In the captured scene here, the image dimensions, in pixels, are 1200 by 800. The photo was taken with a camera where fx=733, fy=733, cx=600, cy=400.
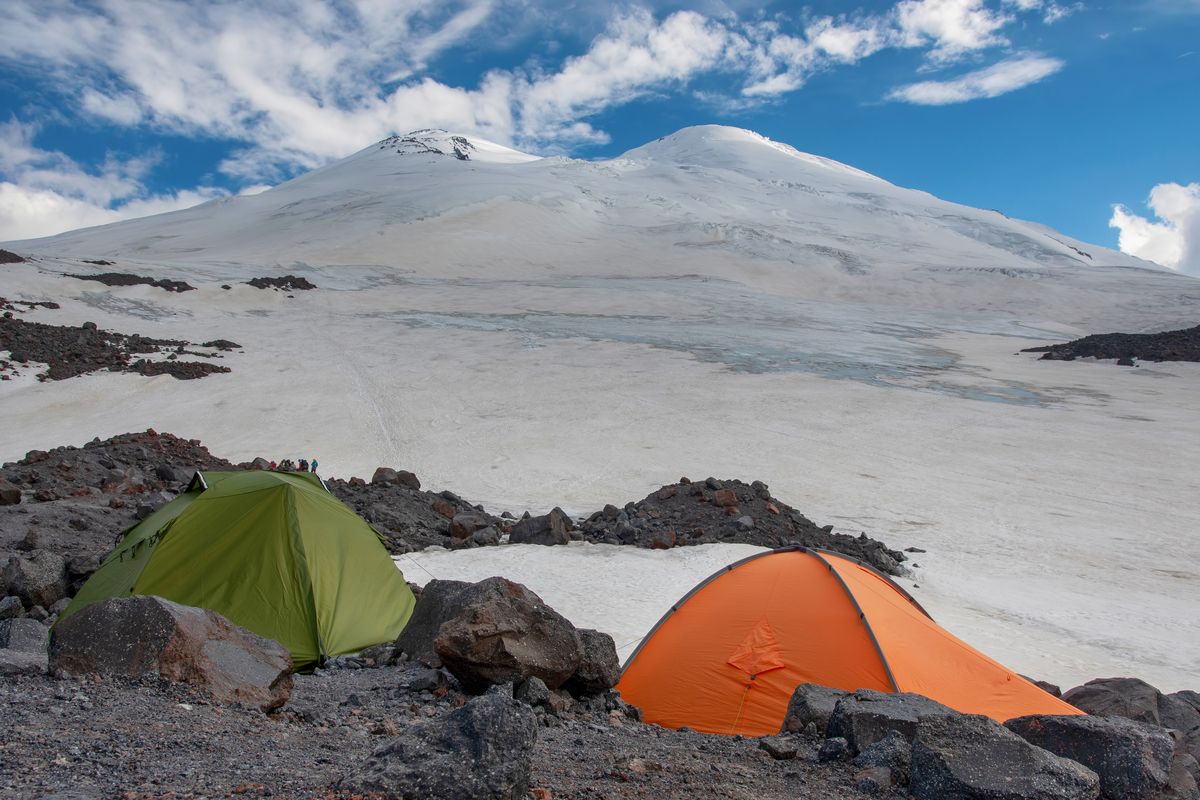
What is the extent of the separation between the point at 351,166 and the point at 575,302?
9942cm

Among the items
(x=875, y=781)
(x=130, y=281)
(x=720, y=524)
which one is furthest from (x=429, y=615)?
(x=130, y=281)

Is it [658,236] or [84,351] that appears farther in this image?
[658,236]

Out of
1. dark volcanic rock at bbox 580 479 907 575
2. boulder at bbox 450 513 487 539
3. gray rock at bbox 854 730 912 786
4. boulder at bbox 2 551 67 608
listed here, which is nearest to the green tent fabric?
boulder at bbox 2 551 67 608

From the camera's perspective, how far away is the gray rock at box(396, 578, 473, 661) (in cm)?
581

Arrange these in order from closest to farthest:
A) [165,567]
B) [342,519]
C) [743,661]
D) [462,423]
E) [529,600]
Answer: [529,600] → [743,661] → [165,567] → [342,519] → [462,423]

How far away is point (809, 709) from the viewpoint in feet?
15.3

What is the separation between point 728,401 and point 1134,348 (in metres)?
21.0

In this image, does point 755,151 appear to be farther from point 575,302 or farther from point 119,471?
point 119,471

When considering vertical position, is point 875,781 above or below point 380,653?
above

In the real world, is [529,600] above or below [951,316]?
below

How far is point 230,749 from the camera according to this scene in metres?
3.51

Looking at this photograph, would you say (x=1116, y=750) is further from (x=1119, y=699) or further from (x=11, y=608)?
(x=11, y=608)

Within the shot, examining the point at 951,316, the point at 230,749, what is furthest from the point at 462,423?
the point at 951,316

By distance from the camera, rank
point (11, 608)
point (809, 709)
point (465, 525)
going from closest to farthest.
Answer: point (809, 709)
point (11, 608)
point (465, 525)
